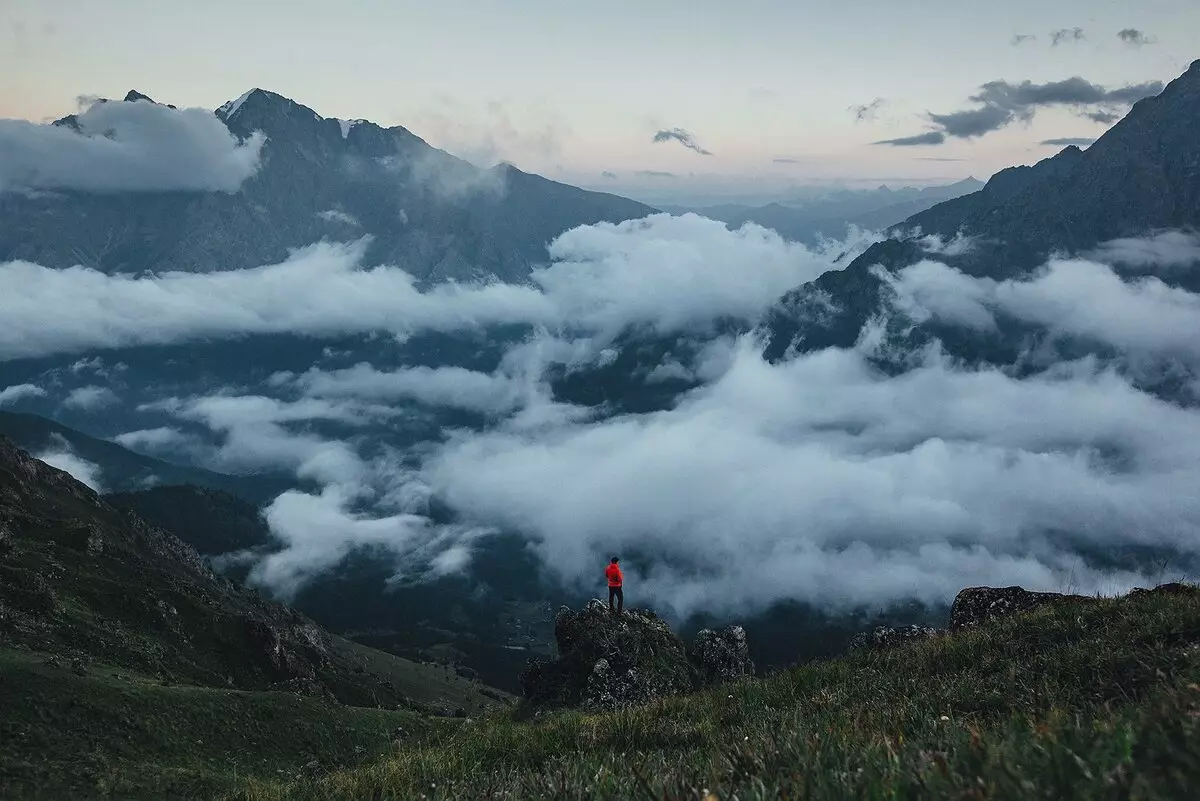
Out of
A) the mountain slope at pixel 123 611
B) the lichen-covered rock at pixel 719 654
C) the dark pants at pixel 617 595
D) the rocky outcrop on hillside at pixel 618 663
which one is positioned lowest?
the mountain slope at pixel 123 611

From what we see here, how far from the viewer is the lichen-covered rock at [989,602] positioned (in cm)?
1727

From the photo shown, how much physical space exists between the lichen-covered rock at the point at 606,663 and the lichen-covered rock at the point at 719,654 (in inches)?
45.3

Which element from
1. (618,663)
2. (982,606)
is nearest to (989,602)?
(982,606)

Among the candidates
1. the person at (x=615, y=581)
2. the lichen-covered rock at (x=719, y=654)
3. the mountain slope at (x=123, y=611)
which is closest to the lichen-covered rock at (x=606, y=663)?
the person at (x=615, y=581)

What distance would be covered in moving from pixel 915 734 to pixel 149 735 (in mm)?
40189

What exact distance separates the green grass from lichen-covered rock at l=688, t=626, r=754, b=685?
14.1 meters

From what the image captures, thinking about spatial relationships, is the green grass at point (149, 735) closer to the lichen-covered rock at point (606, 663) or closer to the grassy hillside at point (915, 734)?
the lichen-covered rock at point (606, 663)

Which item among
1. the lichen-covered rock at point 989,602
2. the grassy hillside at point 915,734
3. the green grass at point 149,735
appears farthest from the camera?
the green grass at point 149,735

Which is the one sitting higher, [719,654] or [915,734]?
[915,734]

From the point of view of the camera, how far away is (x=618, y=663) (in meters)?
29.0

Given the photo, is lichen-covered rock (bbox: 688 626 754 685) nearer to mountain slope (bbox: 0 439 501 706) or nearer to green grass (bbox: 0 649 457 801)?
green grass (bbox: 0 649 457 801)

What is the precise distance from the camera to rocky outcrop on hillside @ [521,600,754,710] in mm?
27312

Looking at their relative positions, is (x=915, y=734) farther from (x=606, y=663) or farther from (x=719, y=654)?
(x=719, y=654)

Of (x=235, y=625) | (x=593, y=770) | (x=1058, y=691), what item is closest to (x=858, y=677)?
(x=1058, y=691)
